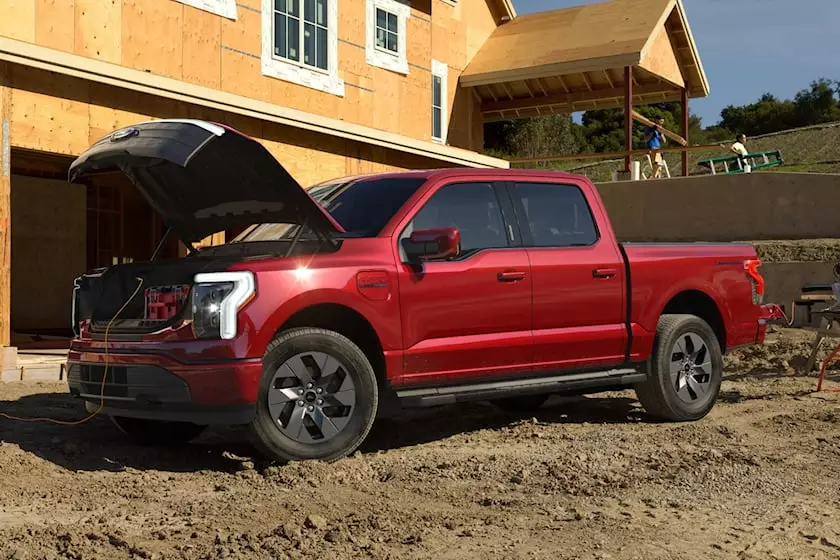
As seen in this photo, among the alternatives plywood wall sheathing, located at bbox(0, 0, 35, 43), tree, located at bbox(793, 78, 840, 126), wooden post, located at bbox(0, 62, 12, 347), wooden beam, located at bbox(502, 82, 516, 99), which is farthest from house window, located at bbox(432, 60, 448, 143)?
tree, located at bbox(793, 78, 840, 126)

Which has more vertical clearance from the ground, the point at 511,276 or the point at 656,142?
the point at 656,142

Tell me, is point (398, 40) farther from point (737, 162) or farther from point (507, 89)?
point (737, 162)

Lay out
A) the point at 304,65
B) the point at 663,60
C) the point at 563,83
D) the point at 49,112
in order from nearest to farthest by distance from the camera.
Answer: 1. the point at 49,112
2. the point at 304,65
3. the point at 663,60
4. the point at 563,83

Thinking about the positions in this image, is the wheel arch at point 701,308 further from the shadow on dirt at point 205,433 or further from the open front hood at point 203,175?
the open front hood at point 203,175

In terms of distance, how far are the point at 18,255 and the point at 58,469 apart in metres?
11.4

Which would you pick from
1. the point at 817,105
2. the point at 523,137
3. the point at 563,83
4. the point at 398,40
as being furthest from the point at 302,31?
the point at 817,105

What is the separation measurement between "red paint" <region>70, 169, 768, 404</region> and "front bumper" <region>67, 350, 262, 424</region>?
0.01 m

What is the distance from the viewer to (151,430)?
6949mm

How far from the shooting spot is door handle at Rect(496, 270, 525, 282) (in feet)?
22.5

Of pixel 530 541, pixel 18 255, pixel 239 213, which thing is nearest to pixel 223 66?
pixel 18 255

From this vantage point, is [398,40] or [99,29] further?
[398,40]

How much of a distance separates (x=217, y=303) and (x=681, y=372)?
411cm

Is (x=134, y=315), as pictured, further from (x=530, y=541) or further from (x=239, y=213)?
(x=530, y=541)

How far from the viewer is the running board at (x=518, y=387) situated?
6.43 meters
